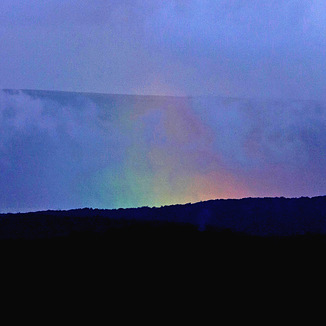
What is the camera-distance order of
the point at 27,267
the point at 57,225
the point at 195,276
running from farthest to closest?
the point at 57,225 < the point at 27,267 < the point at 195,276

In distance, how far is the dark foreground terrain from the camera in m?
15.4

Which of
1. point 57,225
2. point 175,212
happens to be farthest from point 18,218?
point 175,212

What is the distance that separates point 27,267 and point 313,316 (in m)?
6.76

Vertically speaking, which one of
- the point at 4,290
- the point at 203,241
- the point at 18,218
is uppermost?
the point at 18,218

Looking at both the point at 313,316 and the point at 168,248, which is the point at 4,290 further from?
the point at 313,316

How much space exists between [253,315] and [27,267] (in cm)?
573

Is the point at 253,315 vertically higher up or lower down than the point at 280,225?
lower down

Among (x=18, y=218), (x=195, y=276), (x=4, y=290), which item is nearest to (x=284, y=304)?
(x=195, y=276)

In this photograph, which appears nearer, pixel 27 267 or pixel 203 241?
pixel 27 267

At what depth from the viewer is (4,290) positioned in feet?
38.8

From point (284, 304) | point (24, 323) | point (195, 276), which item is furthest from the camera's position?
point (195, 276)

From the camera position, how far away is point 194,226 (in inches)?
704

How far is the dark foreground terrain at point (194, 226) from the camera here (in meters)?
15.4

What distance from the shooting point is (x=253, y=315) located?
1059 centimetres
